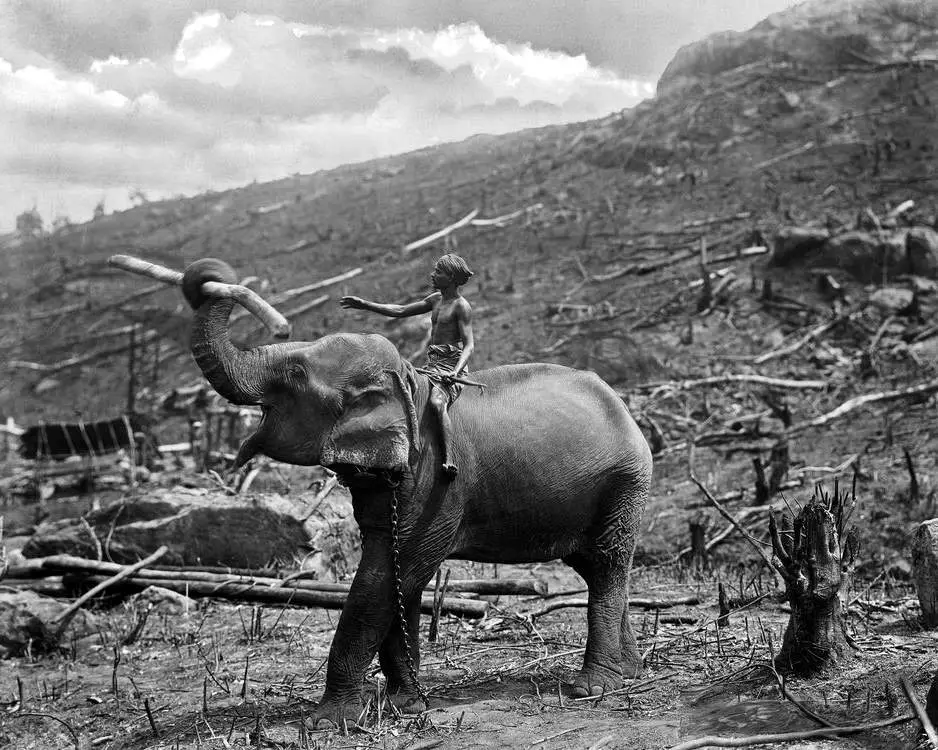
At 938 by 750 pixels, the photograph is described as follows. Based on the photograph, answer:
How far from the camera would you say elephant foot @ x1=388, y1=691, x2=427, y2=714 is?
631cm

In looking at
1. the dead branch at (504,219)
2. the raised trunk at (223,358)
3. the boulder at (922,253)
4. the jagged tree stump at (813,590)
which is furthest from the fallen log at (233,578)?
the dead branch at (504,219)

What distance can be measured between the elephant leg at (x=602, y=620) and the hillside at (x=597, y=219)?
13.0 m

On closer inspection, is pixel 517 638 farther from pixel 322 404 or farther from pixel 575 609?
pixel 322 404

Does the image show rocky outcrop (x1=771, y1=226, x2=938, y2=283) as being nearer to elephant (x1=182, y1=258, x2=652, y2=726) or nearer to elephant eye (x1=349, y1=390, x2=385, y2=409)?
elephant (x1=182, y1=258, x2=652, y2=726)

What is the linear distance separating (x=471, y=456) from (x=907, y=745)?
2851 mm

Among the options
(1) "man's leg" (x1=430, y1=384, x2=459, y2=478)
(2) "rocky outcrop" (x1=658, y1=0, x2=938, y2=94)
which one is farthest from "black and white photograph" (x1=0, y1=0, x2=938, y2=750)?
(2) "rocky outcrop" (x1=658, y1=0, x2=938, y2=94)

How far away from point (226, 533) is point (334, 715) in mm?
4945

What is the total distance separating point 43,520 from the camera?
18297mm

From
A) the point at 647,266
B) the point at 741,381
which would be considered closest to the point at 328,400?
the point at 741,381

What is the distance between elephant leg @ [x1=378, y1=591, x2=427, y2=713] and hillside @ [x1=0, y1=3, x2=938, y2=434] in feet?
44.8

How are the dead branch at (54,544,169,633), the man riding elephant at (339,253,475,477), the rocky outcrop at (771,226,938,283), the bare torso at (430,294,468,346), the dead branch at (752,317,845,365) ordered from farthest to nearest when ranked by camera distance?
1. the rocky outcrop at (771,226,938,283)
2. the dead branch at (752,317,845,365)
3. the dead branch at (54,544,169,633)
4. the bare torso at (430,294,468,346)
5. the man riding elephant at (339,253,475,477)

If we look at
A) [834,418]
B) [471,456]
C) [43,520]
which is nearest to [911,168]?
[834,418]

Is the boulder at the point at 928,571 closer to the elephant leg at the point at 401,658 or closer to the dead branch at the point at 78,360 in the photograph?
the elephant leg at the point at 401,658

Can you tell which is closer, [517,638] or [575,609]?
[517,638]
